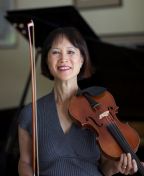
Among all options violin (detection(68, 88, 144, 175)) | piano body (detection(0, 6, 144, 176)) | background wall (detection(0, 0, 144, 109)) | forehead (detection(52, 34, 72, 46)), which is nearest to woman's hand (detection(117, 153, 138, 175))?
violin (detection(68, 88, 144, 175))

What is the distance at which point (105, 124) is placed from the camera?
1.12 meters

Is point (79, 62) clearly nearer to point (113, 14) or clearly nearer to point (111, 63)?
point (111, 63)

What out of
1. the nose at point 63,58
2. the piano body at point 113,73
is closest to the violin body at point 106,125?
the nose at point 63,58

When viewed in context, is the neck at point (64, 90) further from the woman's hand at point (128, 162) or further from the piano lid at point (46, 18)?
the piano lid at point (46, 18)

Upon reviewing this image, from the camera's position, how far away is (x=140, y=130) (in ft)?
6.49

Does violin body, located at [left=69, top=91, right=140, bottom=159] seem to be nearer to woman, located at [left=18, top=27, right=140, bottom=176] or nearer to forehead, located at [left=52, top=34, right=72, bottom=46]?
woman, located at [left=18, top=27, right=140, bottom=176]

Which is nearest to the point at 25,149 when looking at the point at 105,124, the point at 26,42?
the point at 105,124

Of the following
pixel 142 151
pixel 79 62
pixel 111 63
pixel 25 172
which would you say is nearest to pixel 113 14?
pixel 111 63

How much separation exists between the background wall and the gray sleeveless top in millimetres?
1856

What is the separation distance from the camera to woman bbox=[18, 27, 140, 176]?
1175 millimetres

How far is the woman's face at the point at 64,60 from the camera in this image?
46.8 inches

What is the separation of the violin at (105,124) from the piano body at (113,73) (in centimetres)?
88

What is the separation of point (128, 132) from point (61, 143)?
22cm

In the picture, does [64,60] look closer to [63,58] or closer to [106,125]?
[63,58]
